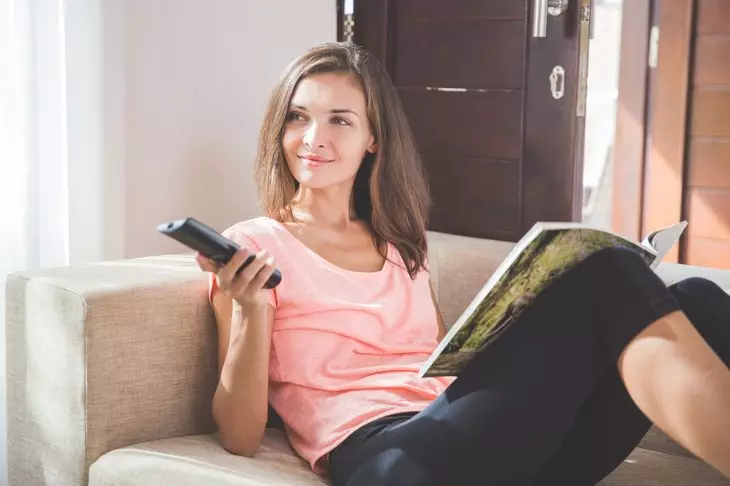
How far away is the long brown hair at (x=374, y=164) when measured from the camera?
71.6 inches

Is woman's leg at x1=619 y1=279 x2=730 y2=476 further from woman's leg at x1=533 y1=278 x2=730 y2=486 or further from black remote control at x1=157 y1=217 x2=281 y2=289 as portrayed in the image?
black remote control at x1=157 y1=217 x2=281 y2=289

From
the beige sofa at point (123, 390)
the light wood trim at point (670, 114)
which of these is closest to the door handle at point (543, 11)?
the light wood trim at point (670, 114)

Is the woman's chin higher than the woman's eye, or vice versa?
the woman's eye

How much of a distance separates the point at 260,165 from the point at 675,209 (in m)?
1.98

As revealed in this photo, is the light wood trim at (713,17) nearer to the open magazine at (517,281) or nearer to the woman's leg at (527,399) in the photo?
the open magazine at (517,281)

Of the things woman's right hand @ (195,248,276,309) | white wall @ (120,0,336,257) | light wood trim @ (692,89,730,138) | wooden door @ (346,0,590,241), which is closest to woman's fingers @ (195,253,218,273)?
woman's right hand @ (195,248,276,309)

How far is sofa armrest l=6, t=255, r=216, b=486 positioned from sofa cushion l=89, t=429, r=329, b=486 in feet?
0.17

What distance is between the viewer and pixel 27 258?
2.03 metres

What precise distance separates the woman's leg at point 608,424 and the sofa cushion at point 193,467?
0.36 m

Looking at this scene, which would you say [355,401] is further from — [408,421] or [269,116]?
[269,116]

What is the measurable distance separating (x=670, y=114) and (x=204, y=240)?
2.43m

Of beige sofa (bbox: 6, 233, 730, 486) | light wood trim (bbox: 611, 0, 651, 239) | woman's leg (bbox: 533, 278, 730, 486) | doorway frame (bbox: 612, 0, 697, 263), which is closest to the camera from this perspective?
woman's leg (bbox: 533, 278, 730, 486)

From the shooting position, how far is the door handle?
2.92m

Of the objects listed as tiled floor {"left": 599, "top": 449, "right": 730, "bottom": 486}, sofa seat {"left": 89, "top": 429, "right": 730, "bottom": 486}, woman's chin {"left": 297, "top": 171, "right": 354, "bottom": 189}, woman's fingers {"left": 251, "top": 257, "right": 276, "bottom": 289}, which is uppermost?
woman's chin {"left": 297, "top": 171, "right": 354, "bottom": 189}
